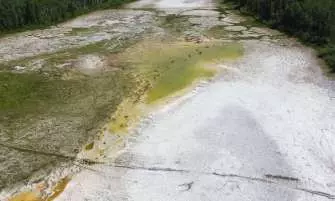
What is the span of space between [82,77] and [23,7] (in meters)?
3.85

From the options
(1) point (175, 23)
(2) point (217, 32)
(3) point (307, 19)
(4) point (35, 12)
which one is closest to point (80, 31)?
(4) point (35, 12)

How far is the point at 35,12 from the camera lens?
31.5 feet

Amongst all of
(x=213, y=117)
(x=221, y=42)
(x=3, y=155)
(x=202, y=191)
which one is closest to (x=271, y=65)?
(x=221, y=42)

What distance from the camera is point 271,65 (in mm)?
7000

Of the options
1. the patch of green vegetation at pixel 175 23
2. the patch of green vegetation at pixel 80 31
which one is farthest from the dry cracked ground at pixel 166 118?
the patch of green vegetation at pixel 175 23

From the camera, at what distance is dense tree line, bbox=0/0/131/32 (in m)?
9.23

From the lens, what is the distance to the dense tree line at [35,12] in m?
9.23

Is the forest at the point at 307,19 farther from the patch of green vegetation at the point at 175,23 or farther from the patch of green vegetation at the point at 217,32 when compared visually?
the patch of green vegetation at the point at 175,23

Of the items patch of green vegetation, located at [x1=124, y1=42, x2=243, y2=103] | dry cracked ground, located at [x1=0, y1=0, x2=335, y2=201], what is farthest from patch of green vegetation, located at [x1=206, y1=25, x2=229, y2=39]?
patch of green vegetation, located at [x1=124, y1=42, x2=243, y2=103]

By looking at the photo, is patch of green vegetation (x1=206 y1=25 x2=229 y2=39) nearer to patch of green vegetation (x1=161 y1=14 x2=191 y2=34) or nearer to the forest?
patch of green vegetation (x1=161 y1=14 x2=191 y2=34)

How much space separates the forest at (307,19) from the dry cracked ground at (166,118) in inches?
10.3

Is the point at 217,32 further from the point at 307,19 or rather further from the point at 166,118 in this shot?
the point at 166,118

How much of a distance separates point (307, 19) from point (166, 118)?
13.9 feet

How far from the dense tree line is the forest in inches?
165
